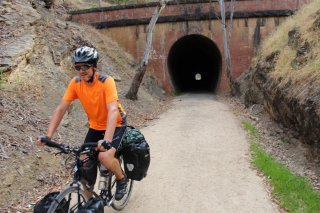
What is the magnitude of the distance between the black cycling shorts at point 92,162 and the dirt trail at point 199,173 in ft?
4.65

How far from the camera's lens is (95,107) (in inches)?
183

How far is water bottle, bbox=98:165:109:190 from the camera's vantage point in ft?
15.8

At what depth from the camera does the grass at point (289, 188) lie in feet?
19.4

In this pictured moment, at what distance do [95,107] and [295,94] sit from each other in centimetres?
598

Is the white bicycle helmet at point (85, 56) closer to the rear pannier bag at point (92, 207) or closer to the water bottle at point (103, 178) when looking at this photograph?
the water bottle at point (103, 178)

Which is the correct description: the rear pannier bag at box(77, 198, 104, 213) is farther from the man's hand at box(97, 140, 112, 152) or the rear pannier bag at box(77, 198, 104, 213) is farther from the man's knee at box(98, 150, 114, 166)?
the man's hand at box(97, 140, 112, 152)

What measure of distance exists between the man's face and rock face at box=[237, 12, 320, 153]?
5117 millimetres

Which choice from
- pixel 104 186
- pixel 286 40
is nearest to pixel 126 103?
pixel 286 40

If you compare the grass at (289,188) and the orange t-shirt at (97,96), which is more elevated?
the orange t-shirt at (97,96)

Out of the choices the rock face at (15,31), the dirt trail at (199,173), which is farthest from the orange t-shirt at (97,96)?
the rock face at (15,31)

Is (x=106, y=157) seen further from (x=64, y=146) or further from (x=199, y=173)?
(x=199, y=173)

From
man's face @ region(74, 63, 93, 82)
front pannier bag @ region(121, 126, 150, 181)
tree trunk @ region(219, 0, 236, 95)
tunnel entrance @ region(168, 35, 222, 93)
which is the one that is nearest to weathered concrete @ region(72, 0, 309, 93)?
tree trunk @ region(219, 0, 236, 95)

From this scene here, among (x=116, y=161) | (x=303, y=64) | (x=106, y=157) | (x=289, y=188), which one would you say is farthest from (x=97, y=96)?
(x=303, y=64)

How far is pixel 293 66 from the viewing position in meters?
10.6
